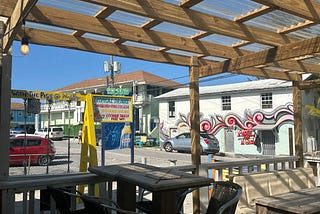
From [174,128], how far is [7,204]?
22.4 m

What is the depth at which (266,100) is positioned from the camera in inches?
782

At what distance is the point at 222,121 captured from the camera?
22.2 m

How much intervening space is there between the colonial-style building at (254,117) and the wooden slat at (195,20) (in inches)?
534

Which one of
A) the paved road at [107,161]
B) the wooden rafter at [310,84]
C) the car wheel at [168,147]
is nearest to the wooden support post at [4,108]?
the wooden rafter at [310,84]

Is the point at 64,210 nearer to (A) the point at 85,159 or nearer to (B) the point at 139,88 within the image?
(A) the point at 85,159

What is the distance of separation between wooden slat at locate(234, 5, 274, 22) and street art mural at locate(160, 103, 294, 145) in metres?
13.1

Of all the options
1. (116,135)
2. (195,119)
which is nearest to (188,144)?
(116,135)

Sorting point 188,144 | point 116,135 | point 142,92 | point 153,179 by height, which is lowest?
point 188,144

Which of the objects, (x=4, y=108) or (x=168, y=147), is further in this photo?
(x=168, y=147)

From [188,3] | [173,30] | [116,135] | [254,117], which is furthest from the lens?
[254,117]

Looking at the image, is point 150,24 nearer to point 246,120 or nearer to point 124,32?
point 124,32

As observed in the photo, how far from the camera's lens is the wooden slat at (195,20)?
10.3 feet

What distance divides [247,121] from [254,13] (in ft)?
57.1

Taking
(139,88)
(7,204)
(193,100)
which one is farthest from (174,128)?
(7,204)
